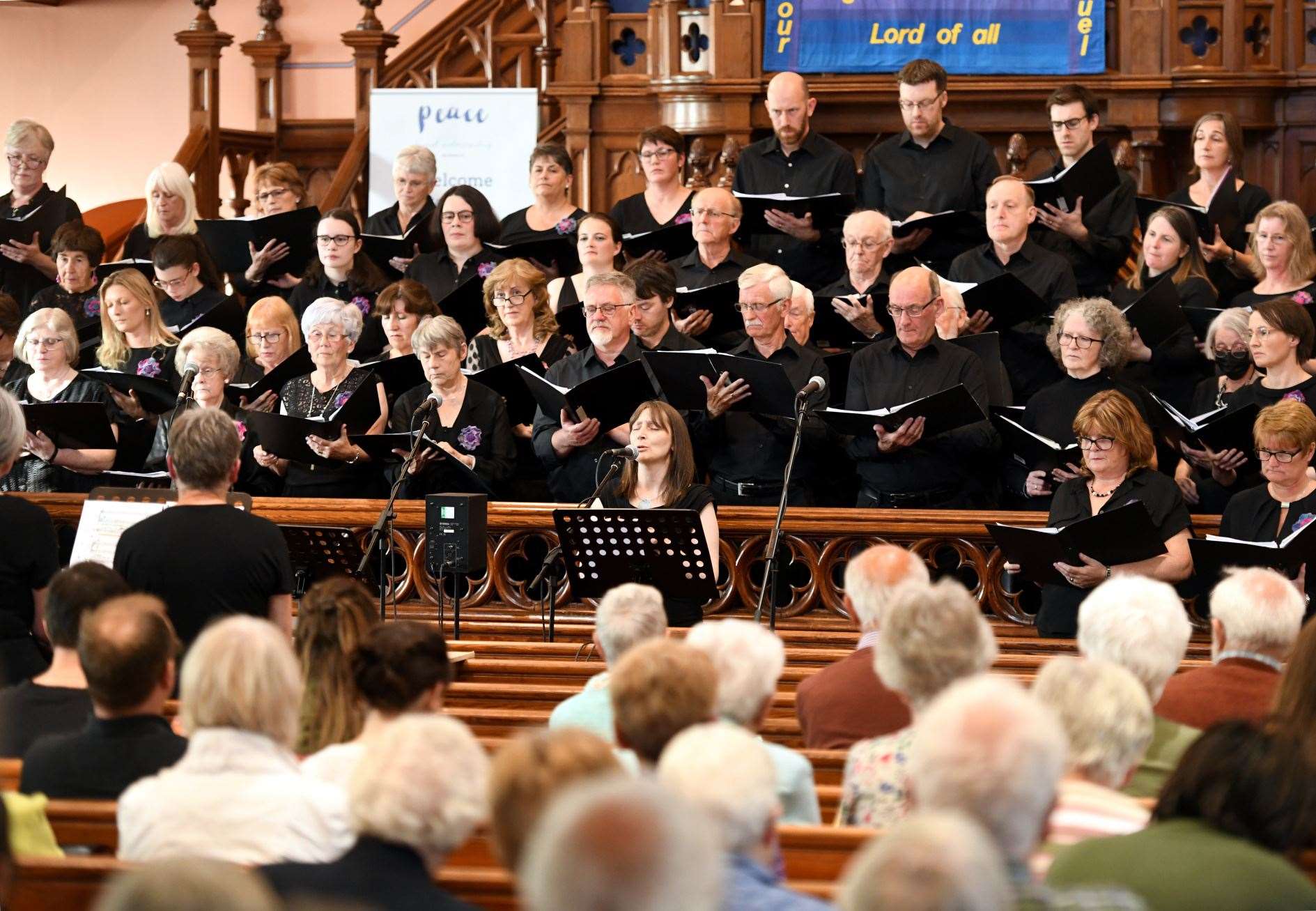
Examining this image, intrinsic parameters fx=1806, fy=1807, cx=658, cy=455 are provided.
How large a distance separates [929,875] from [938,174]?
5.81 meters

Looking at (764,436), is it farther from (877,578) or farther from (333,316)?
(877,578)

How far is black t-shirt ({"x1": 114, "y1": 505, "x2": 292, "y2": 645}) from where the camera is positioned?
376cm

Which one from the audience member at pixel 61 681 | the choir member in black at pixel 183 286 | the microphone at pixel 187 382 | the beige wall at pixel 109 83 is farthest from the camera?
the beige wall at pixel 109 83

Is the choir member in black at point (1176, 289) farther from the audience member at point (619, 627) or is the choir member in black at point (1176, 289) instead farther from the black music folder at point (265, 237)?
the black music folder at point (265, 237)

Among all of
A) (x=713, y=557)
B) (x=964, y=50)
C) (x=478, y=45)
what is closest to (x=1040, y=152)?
(x=964, y=50)

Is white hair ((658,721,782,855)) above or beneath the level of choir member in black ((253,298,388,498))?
beneath

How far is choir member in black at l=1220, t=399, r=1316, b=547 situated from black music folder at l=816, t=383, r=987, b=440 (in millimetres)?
790

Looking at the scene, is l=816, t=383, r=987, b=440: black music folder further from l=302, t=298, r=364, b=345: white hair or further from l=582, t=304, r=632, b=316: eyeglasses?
l=302, t=298, r=364, b=345: white hair

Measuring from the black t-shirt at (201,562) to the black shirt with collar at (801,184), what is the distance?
352 cm

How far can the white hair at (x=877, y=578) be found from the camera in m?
3.56

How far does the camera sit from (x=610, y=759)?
7.06ft

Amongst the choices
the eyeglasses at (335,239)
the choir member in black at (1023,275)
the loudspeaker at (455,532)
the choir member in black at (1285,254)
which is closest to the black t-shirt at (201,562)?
the loudspeaker at (455,532)

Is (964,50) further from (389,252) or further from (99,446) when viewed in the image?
(99,446)

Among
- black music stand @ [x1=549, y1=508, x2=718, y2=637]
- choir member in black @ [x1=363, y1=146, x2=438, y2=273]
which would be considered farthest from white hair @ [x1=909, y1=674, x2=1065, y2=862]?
choir member in black @ [x1=363, y1=146, x2=438, y2=273]
